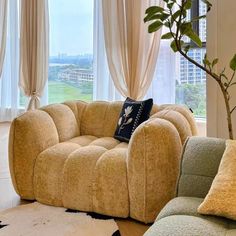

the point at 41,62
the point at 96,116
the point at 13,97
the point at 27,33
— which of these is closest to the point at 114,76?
the point at 96,116

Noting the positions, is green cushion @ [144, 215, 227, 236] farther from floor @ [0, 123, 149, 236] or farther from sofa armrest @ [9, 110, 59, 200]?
sofa armrest @ [9, 110, 59, 200]

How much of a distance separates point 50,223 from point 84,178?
40cm

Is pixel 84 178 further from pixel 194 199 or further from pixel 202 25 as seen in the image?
pixel 202 25

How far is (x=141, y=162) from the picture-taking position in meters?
2.29

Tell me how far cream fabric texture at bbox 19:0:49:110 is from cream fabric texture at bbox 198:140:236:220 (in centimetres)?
382

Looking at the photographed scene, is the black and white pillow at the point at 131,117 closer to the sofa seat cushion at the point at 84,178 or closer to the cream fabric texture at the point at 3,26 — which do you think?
the sofa seat cushion at the point at 84,178

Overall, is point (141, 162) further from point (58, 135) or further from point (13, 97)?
point (13, 97)

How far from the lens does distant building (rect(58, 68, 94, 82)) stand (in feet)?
15.9

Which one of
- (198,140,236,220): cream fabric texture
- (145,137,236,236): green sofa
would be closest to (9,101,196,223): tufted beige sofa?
(145,137,236,236): green sofa

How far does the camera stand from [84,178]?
255cm

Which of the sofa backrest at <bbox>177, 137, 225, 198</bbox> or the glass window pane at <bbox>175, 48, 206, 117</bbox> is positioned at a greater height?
the glass window pane at <bbox>175, 48, 206, 117</bbox>

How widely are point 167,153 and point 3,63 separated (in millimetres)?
3888

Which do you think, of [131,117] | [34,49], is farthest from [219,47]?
[34,49]

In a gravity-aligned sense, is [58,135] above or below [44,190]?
above
